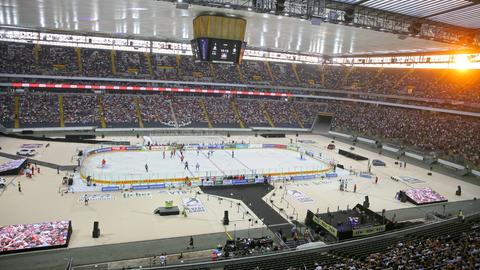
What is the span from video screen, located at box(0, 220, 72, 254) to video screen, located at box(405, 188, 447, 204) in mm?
26252

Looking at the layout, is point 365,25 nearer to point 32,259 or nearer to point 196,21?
point 196,21

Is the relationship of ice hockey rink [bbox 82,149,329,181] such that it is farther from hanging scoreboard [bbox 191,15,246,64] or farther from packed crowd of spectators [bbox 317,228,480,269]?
packed crowd of spectators [bbox 317,228,480,269]

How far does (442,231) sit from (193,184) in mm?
18888

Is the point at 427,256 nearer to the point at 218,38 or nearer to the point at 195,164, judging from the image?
the point at 218,38

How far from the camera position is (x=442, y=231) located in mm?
19875

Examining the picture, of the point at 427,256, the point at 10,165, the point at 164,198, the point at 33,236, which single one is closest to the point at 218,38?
the point at 164,198

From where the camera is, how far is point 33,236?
61.0 feet

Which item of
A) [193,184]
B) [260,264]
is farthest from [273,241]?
[193,184]

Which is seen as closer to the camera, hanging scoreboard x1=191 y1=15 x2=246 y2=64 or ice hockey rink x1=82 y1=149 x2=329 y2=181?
hanging scoreboard x1=191 y1=15 x2=246 y2=64

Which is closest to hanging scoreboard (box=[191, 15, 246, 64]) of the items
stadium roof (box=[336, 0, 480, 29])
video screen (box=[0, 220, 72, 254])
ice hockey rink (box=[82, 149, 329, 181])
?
stadium roof (box=[336, 0, 480, 29])

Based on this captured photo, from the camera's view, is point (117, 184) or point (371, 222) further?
point (117, 184)

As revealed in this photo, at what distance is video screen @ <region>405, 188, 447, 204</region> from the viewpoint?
29.0 meters

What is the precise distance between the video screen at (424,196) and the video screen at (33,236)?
86.1 ft

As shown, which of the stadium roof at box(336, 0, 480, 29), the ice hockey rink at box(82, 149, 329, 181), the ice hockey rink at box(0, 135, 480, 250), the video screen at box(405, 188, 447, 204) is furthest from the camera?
the ice hockey rink at box(82, 149, 329, 181)
